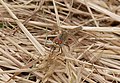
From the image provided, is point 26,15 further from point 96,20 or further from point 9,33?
point 96,20

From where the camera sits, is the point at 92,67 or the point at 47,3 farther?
the point at 47,3

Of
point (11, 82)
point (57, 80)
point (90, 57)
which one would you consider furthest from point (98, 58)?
point (11, 82)

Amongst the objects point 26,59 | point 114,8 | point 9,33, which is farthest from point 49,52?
point 114,8

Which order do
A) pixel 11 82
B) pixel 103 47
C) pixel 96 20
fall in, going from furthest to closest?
pixel 96 20
pixel 103 47
pixel 11 82

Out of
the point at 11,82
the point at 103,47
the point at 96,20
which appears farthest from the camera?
the point at 96,20

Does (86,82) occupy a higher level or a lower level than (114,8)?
lower

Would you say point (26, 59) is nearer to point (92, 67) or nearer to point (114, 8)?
point (92, 67)
